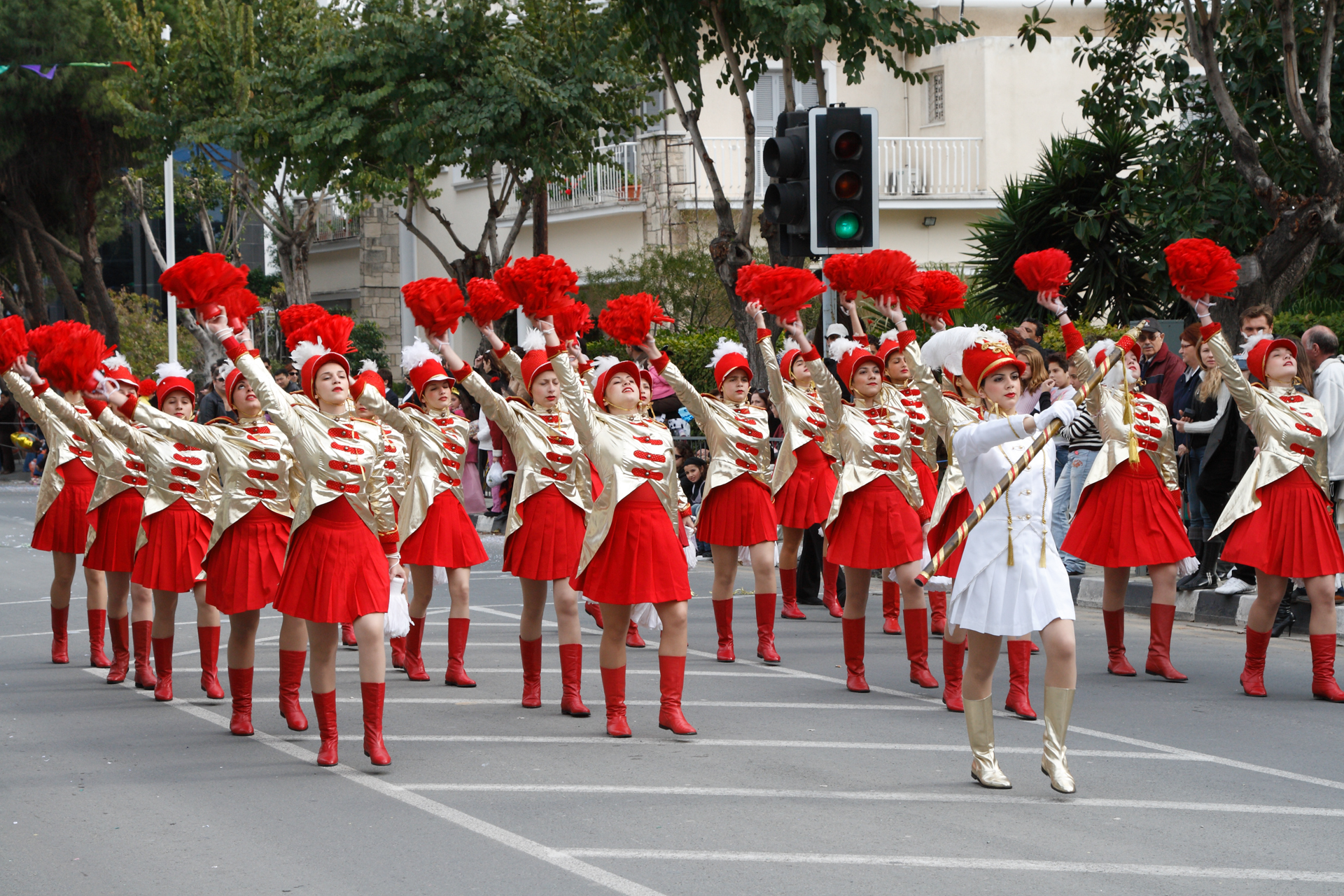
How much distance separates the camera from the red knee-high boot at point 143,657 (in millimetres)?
8969

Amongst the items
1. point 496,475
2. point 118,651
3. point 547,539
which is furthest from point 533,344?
point 496,475

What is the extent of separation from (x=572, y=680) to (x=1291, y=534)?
3.86m

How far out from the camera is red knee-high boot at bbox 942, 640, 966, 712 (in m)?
8.02

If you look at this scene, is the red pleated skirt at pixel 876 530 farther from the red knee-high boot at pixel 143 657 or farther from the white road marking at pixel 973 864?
the red knee-high boot at pixel 143 657

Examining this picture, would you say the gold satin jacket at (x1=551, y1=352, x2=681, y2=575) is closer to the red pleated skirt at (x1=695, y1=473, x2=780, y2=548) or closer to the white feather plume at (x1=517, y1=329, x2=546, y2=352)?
Answer: the white feather plume at (x1=517, y1=329, x2=546, y2=352)

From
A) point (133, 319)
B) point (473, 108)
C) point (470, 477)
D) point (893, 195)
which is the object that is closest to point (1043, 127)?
point (893, 195)

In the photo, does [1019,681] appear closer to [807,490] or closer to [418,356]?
[807,490]

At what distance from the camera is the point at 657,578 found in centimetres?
730

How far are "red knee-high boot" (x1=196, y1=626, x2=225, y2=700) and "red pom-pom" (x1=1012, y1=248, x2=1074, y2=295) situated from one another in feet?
15.4

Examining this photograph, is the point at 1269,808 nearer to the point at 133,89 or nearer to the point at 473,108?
the point at 473,108

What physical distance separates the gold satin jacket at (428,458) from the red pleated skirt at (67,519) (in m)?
2.04

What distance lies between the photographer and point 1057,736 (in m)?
6.20

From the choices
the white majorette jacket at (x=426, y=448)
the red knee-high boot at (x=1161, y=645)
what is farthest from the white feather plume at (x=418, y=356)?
the red knee-high boot at (x=1161, y=645)

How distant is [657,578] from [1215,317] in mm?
9044
